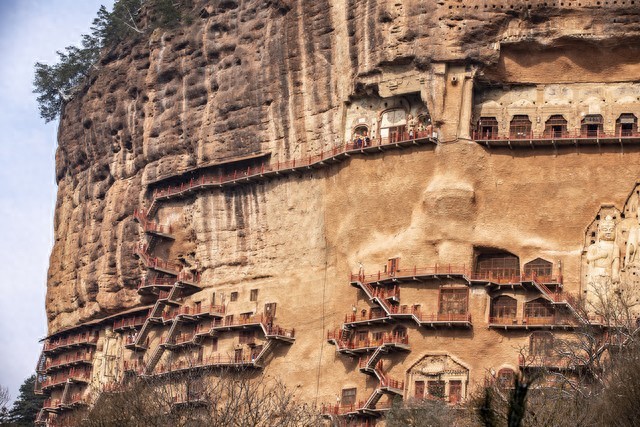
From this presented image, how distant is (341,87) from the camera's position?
6228cm

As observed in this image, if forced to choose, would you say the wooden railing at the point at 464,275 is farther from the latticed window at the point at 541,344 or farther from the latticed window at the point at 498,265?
the latticed window at the point at 541,344

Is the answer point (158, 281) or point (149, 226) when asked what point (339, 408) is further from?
point (149, 226)

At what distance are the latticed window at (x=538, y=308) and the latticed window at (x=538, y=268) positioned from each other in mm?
995

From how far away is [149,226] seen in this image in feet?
231

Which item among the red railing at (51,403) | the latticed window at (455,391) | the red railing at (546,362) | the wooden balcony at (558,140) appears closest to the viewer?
the red railing at (546,362)

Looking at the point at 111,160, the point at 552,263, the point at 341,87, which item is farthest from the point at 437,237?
A: the point at 111,160

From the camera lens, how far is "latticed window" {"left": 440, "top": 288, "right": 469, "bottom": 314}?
5669cm

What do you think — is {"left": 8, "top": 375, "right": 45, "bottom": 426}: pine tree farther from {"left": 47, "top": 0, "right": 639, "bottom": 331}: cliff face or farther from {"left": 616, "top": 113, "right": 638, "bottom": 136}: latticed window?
{"left": 616, "top": 113, "right": 638, "bottom": 136}: latticed window

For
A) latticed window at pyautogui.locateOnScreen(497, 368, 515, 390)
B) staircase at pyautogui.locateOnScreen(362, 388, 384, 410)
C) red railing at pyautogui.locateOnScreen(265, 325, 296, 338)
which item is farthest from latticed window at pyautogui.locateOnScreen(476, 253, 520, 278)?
red railing at pyautogui.locateOnScreen(265, 325, 296, 338)

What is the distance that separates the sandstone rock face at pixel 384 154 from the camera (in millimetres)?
57656

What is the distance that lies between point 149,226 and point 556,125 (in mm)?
20496

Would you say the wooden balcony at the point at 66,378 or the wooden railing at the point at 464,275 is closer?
the wooden railing at the point at 464,275

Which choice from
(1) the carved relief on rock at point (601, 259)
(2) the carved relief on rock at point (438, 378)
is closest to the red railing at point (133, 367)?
(2) the carved relief on rock at point (438, 378)

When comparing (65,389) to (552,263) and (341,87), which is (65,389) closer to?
(341,87)
